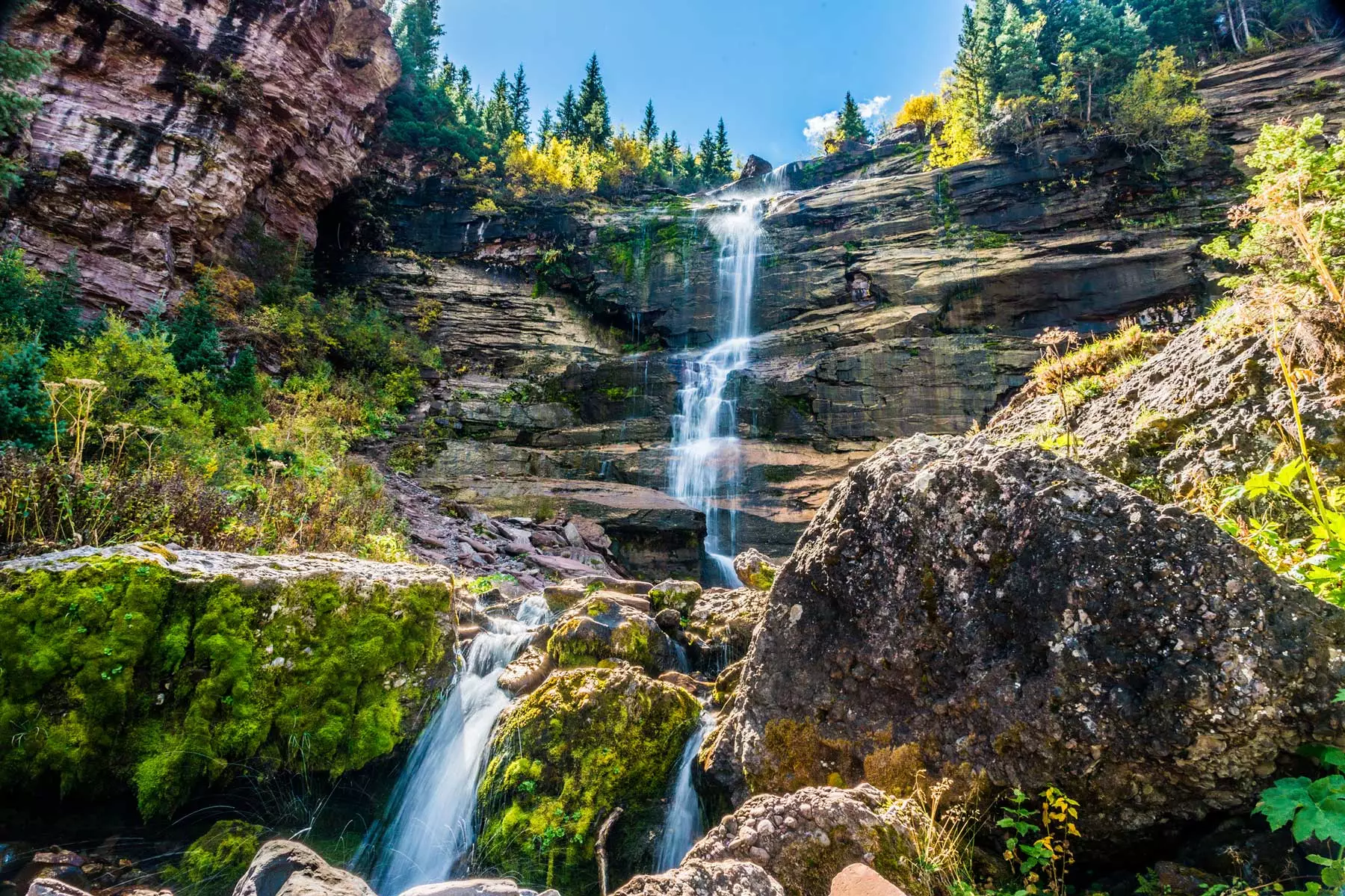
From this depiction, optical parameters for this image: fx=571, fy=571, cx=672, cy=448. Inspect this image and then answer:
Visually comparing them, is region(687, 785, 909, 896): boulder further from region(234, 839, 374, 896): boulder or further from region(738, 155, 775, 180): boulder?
region(738, 155, 775, 180): boulder

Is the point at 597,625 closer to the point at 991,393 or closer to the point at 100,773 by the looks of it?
the point at 100,773

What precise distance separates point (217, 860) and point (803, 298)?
2224 cm

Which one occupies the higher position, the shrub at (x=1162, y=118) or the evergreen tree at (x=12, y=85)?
the shrub at (x=1162, y=118)

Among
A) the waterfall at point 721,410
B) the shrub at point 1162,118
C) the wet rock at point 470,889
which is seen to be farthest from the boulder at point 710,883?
the shrub at point 1162,118

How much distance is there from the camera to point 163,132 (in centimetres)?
1563

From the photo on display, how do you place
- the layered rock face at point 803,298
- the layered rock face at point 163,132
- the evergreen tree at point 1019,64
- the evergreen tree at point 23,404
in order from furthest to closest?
the evergreen tree at point 1019,64, the layered rock face at point 803,298, the layered rock face at point 163,132, the evergreen tree at point 23,404

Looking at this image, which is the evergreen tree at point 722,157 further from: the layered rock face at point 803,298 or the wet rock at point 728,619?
the wet rock at point 728,619

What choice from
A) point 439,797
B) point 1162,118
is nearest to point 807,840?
point 439,797

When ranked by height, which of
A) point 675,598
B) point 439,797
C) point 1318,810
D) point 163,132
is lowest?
point 439,797

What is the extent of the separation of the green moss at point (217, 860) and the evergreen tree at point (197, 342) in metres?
11.1

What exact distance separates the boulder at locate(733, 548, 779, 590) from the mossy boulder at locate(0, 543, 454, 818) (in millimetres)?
4176

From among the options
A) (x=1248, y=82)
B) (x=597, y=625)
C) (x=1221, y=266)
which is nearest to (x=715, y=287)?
(x=1221, y=266)

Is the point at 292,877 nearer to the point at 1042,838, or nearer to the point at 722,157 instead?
the point at 1042,838

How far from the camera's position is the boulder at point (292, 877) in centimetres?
227
